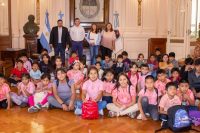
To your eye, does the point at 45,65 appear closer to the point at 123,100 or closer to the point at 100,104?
the point at 100,104

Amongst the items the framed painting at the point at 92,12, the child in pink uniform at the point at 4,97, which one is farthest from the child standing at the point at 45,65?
the framed painting at the point at 92,12

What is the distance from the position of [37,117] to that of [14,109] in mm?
657

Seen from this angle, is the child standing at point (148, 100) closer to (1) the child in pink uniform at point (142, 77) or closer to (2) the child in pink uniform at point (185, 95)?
(2) the child in pink uniform at point (185, 95)

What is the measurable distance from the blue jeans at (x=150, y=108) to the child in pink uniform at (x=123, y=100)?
128 mm

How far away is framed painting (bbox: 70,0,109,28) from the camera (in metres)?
12.1

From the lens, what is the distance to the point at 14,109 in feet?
17.7

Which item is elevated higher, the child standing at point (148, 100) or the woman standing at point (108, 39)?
the woman standing at point (108, 39)

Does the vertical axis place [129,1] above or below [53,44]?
above

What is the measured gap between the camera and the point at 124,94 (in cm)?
507

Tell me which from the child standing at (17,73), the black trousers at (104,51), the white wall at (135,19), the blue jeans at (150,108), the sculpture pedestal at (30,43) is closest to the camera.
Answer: the blue jeans at (150,108)

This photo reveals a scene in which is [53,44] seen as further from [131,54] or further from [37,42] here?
[131,54]

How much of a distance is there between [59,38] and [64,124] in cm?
439

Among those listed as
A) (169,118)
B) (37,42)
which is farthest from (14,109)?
(37,42)

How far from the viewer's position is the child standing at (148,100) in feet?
16.0
